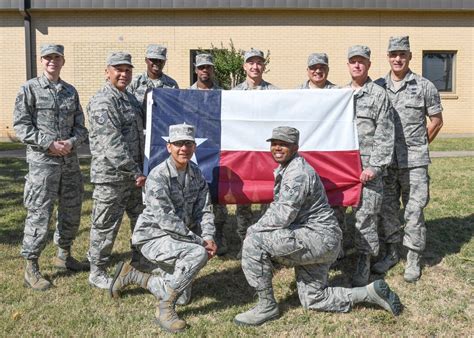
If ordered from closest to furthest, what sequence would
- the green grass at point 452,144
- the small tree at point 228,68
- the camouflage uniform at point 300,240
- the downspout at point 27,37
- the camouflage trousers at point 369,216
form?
the camouflage uniform at point 300,240 → the camouflage trousers at point 369,216 → the green grass at point 452,144 → the small tree at point 228,68 → the downspout at point 27,37

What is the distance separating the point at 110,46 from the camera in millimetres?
16078

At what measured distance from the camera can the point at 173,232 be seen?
12.7 feet

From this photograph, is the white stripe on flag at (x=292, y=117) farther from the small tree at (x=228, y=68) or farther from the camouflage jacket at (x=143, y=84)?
the small tree at (x=228, y=68)

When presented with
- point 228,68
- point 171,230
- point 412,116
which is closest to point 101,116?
point 171,230

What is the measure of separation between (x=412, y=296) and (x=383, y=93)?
5.70 feet

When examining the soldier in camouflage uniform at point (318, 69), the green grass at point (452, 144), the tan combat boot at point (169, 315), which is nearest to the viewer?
the tan combat boot at point (169, 315)

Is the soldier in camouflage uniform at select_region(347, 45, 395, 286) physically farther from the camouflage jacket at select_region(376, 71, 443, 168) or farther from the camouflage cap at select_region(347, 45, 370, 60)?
the camouflage jacket at select_region(376, 71, 443, 168)

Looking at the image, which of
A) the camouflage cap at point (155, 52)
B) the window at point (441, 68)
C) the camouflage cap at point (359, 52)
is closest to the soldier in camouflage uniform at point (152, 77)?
the camouflage cap at point (155, 52)

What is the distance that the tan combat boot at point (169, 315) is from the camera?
3654 mm

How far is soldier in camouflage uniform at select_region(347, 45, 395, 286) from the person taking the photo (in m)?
4.44

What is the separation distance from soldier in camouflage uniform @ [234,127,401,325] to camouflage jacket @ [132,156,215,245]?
453mm

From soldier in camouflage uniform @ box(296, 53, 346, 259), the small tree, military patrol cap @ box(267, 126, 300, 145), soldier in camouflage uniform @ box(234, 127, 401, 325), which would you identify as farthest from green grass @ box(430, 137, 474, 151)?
military patrol cap @ box(267, 126, 300, 145)

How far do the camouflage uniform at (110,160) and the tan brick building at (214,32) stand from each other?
1193cm

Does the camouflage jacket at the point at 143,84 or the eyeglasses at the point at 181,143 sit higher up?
the camouflage jacket at the point at 143,84
